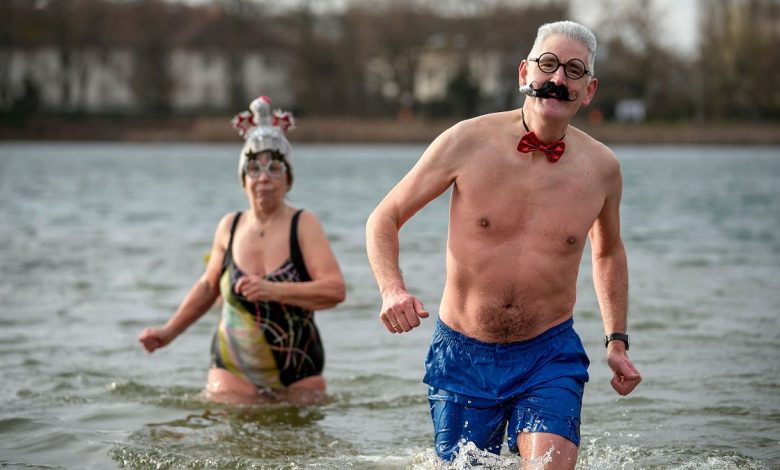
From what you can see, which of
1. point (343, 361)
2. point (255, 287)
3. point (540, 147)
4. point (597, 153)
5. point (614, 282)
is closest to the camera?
point (540, 147)

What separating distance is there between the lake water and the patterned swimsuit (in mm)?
257

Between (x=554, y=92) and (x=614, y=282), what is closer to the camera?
(x=554, y=92)

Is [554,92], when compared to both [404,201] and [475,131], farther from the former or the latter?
[404,201]

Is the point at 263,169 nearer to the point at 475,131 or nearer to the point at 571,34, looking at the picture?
the point at 475,131

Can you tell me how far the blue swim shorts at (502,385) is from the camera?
16.8ft

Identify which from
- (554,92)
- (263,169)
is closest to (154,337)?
(263,169)

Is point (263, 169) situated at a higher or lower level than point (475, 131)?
lower

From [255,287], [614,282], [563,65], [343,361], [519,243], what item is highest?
[563,65]

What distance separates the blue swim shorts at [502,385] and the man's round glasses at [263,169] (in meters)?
2.40

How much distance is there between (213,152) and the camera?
72000 mm

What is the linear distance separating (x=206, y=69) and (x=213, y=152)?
33.5 m

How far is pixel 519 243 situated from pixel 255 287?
88.5 inches

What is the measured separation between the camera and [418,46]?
90062mm

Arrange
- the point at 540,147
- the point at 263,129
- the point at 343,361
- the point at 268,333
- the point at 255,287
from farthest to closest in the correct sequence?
the point at 343,361 < the point at 263,129 < the point at 268,333 < the point at 255,287 < the point at 540,147
